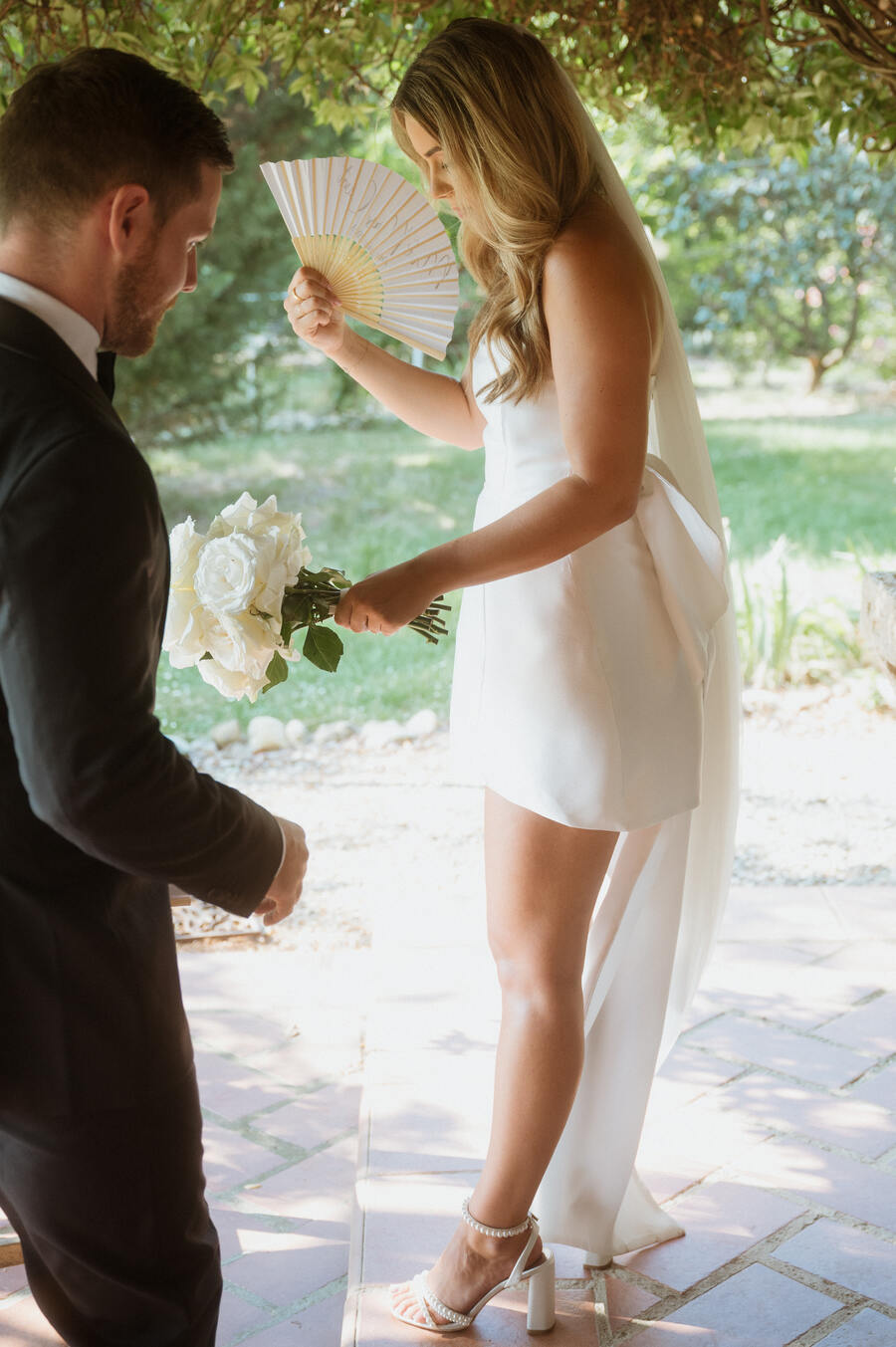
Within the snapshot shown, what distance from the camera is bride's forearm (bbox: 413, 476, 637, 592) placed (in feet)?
6.25

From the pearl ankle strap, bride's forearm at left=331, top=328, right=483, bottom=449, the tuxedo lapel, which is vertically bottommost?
the pearl ankle strap

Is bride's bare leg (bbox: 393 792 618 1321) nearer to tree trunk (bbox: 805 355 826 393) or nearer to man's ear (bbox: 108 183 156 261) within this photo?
man's ear (bbox: 108 183 156 261)

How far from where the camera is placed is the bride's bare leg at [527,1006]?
6.88 feet

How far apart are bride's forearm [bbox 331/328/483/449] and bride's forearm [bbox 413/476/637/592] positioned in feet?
1.76

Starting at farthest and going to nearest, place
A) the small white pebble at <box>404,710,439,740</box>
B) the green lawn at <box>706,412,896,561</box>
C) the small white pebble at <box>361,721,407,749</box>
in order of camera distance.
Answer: the green lawn at <box>706,412,896,561</box>, the small white pebble at <box>404,710,439,740</box>, the small white pebble at <box>361,721,407,749</box>

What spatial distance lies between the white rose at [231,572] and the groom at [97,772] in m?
0.27

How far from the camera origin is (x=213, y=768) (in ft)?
21.0

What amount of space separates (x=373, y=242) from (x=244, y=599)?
904 millimetres

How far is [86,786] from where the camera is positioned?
1290mm

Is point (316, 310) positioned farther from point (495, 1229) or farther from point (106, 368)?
point (495, 1229)

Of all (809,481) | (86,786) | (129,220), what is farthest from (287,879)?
(809,481)

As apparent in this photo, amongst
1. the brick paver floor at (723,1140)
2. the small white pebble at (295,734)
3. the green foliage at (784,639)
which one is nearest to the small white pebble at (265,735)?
the small white pebble at (295,734)

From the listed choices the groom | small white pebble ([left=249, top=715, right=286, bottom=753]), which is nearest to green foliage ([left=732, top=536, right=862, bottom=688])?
small white pebble ([left=249, top=715, right=286, bottom=753])

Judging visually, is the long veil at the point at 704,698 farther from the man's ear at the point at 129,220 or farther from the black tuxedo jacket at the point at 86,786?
the black tuxedo jacket at the point at 86,786
